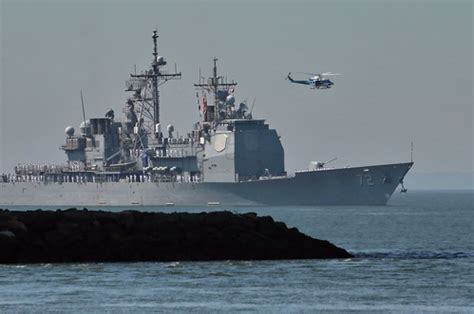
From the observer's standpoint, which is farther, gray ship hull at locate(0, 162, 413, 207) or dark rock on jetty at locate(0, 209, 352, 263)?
gray ship hull at locate(0, 162, 413, 207)

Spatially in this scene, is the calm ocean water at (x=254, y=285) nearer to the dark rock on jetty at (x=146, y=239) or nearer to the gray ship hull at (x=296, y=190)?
the dark rock on jetty at (x=146, y=239)

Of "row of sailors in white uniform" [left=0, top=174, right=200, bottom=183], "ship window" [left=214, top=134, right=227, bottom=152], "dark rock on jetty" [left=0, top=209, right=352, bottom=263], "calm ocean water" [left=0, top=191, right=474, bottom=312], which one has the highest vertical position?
"ship window" [left=214, top=134, right=227, bottom=152]

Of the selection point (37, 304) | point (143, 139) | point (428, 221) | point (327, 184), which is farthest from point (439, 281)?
point (143, 139)

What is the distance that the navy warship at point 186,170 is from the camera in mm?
109812

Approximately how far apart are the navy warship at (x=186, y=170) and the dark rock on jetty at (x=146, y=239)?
204ft

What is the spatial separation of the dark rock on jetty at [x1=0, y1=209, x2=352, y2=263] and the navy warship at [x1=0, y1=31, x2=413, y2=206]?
2452 inches

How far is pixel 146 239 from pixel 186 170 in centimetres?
6974

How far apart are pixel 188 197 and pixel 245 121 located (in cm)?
708

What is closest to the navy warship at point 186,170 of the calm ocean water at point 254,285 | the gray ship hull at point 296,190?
the gray ship hull at point 296,190

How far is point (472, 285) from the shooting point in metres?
39.5

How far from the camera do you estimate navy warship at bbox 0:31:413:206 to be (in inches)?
4323

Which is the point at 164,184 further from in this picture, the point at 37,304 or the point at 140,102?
the point at 37,304

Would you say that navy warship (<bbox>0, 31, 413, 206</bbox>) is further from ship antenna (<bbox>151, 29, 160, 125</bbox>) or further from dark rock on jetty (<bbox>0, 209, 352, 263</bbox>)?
dark rock on jetty (<bbox>0, 209, 352, 263</bbox>)

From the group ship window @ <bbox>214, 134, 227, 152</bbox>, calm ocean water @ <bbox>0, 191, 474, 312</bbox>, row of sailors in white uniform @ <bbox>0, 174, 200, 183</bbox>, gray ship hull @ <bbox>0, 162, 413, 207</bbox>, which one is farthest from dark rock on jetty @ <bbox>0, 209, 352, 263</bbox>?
row of sailors in white uniform @ <bbox>0, 174, 200, 183</bbox>
